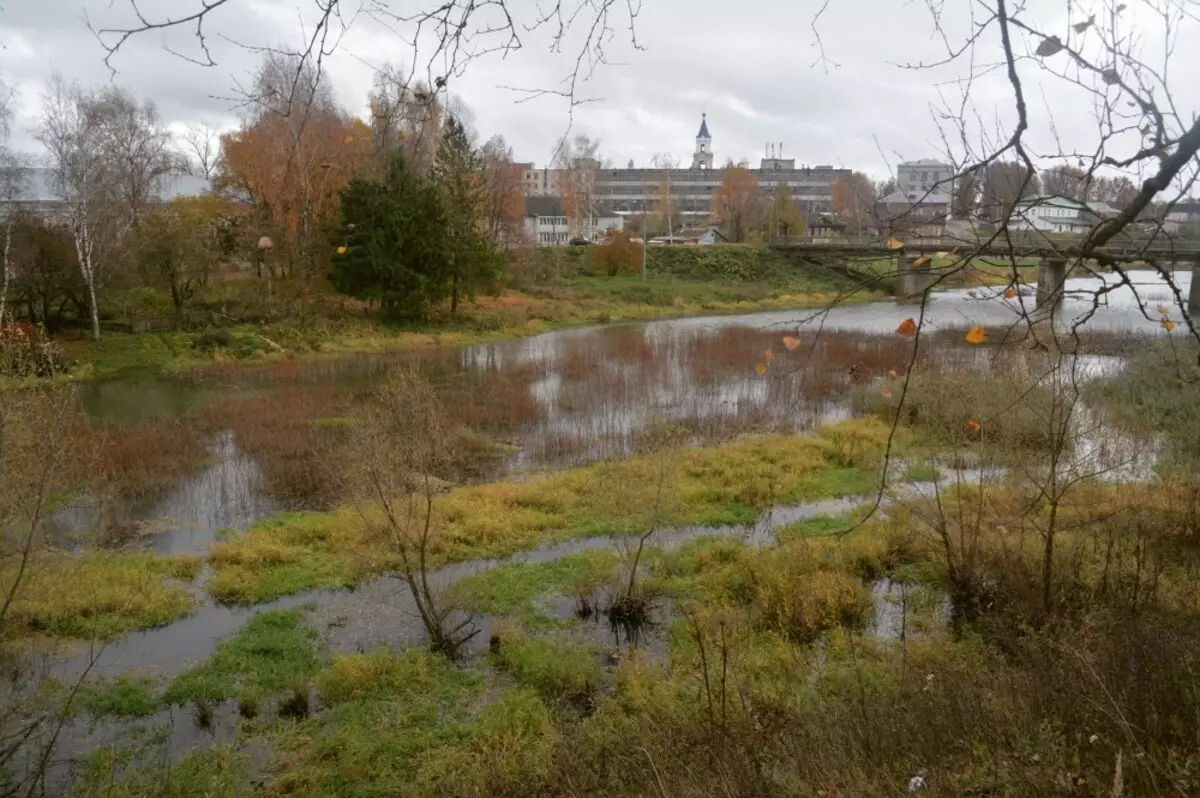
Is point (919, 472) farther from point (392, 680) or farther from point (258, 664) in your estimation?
point (258, 664)

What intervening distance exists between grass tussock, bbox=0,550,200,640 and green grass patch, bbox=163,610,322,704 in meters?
1.12

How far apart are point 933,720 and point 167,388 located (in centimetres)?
2120

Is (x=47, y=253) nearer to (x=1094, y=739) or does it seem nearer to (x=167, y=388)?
(x=167, y=388)

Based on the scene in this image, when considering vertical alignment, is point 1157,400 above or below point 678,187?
below

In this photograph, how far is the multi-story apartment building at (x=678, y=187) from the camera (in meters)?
58.9

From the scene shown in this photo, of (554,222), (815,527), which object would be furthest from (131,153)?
(554,222)

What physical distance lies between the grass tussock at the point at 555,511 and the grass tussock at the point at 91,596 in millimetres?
526

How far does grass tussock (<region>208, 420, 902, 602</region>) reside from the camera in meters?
9.73

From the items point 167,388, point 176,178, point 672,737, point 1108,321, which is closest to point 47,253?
point 167,388

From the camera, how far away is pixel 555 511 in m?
11.7

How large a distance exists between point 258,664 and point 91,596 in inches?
99.3

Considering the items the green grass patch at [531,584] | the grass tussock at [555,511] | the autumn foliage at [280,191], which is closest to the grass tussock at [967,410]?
the grass tussock at [555,511]

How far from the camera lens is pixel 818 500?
1230 centimetres

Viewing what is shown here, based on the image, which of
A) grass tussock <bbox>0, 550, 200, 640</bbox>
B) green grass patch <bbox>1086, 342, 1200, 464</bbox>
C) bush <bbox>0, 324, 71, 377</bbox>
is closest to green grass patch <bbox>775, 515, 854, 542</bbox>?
green grass patch <bbox>1086, 342, 1200, 464</bbox>
